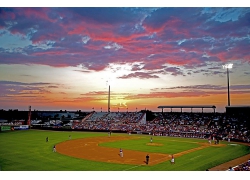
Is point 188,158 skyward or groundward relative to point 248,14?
groundward

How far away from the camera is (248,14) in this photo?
1614cm

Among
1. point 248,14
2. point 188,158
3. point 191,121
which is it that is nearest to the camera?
point 248,14

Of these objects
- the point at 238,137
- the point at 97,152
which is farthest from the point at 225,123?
the point at 97,152

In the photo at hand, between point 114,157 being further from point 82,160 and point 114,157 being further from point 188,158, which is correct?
point 188,158
